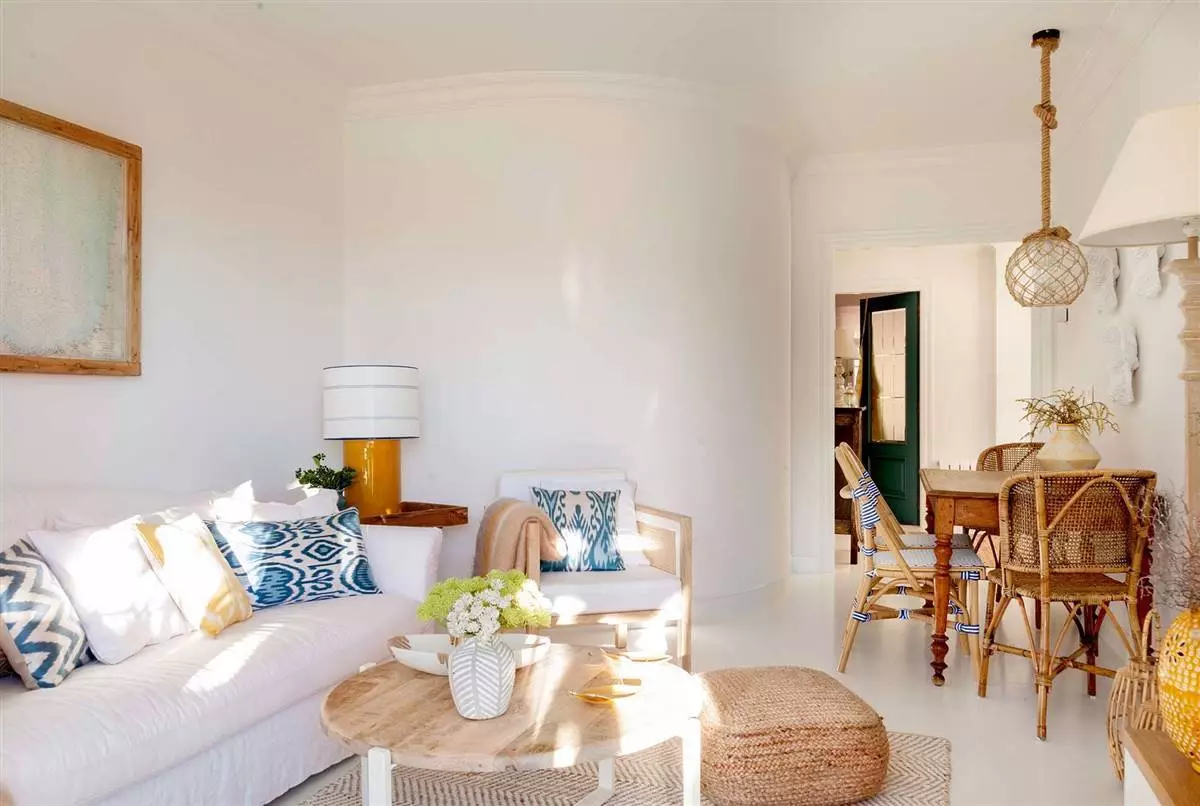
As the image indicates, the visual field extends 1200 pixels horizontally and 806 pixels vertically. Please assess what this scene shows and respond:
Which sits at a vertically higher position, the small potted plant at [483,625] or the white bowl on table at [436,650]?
the small potted plant at [483,625]

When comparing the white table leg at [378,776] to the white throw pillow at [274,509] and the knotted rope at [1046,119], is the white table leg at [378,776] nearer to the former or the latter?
the white throw pillow at [274,509]

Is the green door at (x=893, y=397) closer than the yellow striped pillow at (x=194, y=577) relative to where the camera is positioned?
No

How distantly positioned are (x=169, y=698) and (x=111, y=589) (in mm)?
422

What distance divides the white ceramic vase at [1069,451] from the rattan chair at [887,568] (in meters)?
0.54

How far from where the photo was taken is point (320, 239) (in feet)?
15.3

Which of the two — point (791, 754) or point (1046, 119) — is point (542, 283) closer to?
point (1046, 119)

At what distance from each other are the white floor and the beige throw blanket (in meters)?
0.54

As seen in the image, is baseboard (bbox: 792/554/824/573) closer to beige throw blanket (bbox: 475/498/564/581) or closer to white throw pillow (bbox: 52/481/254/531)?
beige throw blanket (bbox: 475/498/564/581)

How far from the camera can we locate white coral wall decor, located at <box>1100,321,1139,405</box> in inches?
152

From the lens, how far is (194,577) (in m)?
2.55

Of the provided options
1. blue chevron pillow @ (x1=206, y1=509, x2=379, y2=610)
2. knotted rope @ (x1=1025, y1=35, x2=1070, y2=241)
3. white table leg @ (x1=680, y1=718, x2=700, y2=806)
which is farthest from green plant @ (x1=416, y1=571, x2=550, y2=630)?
knotted rope @ (x1=1025, y1=35, x2=1070, y2=241)

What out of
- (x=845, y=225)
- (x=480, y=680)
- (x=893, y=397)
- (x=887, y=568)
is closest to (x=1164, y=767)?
(x=480, y=680)

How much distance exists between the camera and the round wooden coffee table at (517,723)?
1798mm

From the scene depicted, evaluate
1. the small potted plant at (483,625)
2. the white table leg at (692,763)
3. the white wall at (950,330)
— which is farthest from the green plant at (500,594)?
the white wall at (950,330)
